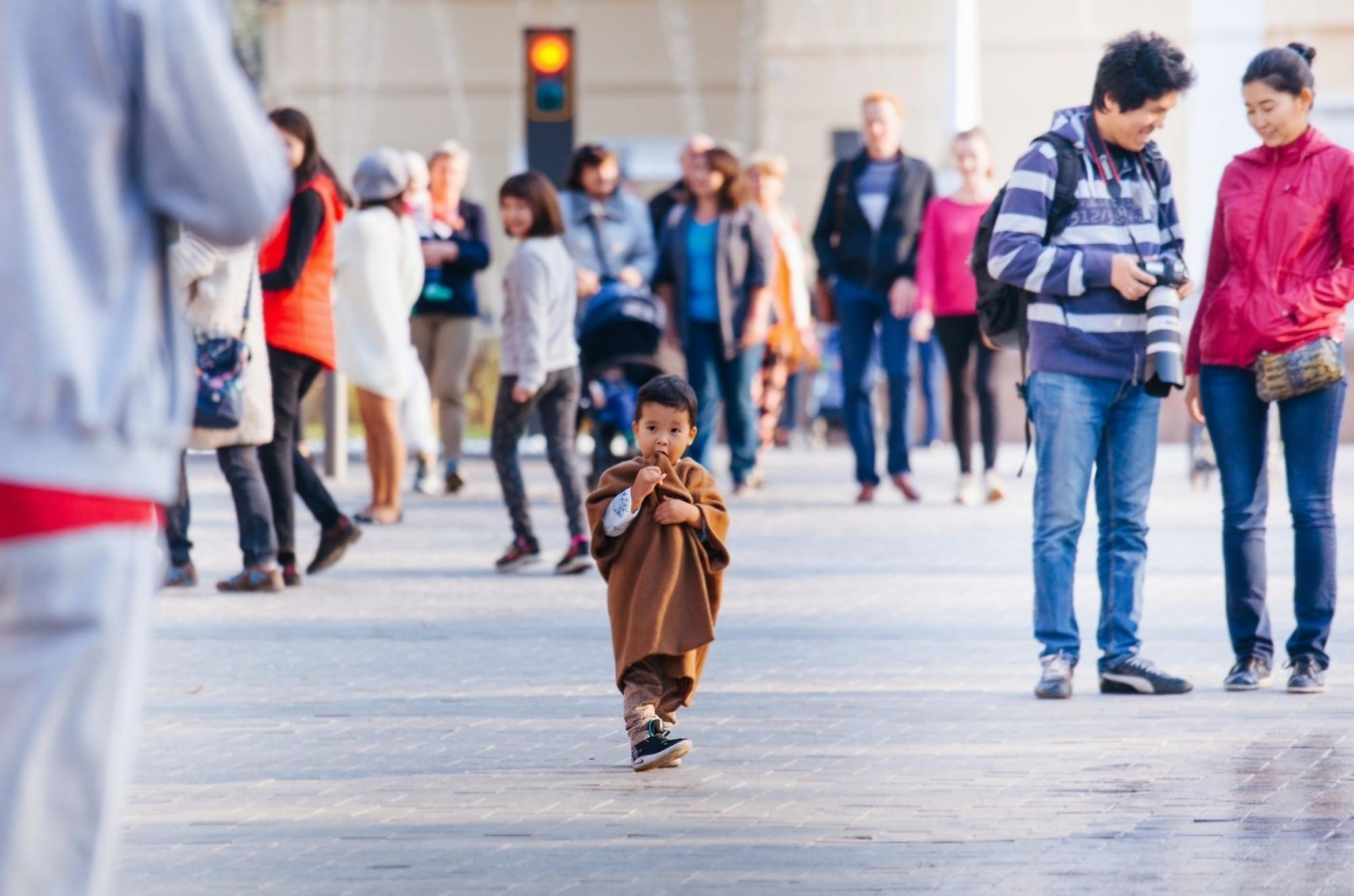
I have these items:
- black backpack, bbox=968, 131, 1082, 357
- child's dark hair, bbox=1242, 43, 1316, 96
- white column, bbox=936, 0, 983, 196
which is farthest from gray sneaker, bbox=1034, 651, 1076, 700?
white column, bbox=936, 0, 983, 196

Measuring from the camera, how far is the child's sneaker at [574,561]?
34.4 ft

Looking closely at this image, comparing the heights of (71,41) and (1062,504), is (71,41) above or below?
above

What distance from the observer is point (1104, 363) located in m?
7.17

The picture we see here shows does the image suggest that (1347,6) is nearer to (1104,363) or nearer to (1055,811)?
(1104,363)

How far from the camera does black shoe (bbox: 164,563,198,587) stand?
9.92 meters

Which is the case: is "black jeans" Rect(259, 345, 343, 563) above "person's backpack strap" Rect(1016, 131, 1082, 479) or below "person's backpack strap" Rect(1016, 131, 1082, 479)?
below

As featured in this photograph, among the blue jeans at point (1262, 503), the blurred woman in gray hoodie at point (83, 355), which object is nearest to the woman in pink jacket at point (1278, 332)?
the blue jeans at point (1262, 503)

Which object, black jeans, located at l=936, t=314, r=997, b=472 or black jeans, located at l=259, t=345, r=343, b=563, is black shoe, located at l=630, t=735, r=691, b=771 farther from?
black jeans, located at l=936, t=314, r=997, b=472

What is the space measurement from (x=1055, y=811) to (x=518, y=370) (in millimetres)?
5555

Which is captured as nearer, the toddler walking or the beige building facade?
the toddler walking

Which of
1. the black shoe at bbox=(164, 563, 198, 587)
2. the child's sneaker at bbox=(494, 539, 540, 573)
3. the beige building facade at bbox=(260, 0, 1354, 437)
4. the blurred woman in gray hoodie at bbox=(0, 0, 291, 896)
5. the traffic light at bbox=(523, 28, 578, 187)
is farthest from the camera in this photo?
the beige building facade at bbox=(260, 0, 1354, 437)

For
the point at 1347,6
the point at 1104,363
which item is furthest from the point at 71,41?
the point at 1347,6

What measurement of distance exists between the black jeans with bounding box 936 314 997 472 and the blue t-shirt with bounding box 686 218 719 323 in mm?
1416

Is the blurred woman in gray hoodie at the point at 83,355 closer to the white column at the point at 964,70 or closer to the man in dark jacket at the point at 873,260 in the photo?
the man in dark jacket at the point at 873,260
